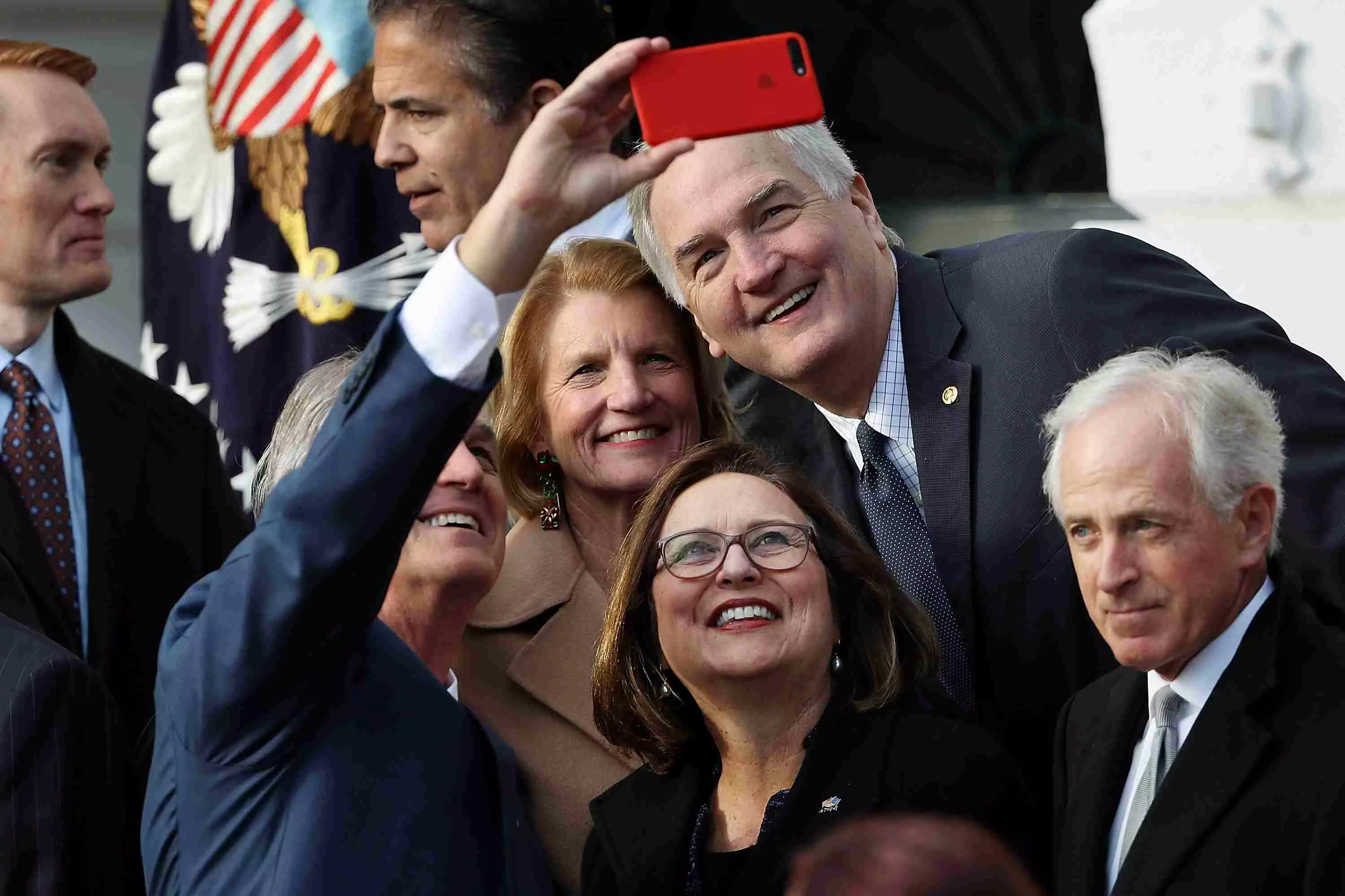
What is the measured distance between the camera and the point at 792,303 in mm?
2777

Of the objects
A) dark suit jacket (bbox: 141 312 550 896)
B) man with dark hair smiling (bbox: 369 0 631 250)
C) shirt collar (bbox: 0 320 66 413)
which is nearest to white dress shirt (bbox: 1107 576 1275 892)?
dark suit jacket (bbox: 141 312 550 896)

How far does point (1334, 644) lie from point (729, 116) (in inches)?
36.0

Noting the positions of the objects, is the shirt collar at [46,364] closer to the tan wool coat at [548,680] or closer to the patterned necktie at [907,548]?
the tan wool coat at [548,680]

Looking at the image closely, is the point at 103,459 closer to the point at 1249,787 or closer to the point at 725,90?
the point at 725,90

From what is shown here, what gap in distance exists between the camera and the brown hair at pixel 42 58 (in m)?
3.56

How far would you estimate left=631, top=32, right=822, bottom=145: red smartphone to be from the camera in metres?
1.73

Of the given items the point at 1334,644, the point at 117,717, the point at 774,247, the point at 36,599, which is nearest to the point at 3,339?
the point at 36,599

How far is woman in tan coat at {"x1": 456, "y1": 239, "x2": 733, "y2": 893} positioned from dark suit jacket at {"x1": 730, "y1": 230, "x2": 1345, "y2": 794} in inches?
16.9

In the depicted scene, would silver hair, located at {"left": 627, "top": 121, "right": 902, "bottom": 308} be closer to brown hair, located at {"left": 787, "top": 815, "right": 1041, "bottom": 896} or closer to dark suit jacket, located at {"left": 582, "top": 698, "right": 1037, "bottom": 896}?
dark suit jacket, located at {"left": 582, "top": 698, "right": 1037, "bottom": 896}

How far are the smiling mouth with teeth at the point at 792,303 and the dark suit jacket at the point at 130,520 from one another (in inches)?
50.2

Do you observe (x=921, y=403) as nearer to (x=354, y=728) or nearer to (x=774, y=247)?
(x=774, y=247)

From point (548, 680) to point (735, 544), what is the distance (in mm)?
534

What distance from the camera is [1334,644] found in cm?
204

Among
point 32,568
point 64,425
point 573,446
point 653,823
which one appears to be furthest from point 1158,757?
point 64,425
